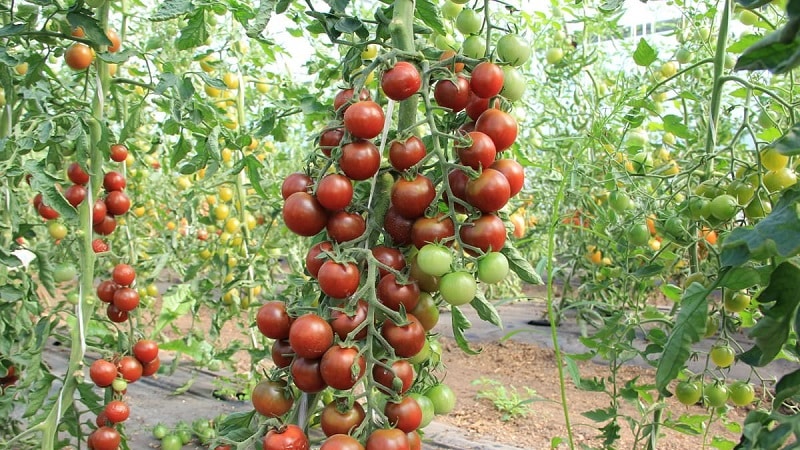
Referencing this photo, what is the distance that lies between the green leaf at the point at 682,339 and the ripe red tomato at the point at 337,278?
0.36 m

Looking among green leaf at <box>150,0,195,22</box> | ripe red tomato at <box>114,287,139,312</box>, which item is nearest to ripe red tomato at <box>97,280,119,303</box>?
ripe red tomato at <box>114,287,139,312</box>

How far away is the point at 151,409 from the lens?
108 inches

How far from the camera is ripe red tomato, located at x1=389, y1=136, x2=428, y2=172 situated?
79cm

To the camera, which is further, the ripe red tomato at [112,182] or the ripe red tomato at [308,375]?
the ripe red tomato at [112,182]

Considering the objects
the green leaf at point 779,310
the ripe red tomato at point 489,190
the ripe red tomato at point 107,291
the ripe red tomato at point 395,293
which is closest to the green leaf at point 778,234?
the green leaf at point 779,310

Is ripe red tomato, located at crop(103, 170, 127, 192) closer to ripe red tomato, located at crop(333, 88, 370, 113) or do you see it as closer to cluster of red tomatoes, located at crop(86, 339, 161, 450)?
cluster of red tomatoes, located at crop(86, 339, 161, 450)

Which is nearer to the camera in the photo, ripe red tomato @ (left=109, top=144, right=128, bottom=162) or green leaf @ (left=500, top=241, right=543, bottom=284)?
green leaf @ (left=500, top=241, right=543, bottom=284)

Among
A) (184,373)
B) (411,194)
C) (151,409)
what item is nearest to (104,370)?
(411,194)

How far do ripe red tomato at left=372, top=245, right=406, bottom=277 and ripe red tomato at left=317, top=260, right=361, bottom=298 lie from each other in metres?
0.06

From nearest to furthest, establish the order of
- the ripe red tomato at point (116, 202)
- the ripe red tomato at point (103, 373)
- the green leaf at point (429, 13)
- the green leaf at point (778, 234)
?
the green leaf at point (778, 234) → the green leaf at point (429, 13) → the ripe red tomato at point (103, 373) → the ripe red tomato at point (116, 202)

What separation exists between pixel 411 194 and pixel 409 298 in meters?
0.13

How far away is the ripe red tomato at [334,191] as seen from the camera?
75 cm

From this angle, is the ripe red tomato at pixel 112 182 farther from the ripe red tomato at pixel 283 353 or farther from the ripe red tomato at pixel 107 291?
the ripe red tomato at pixel 283 353

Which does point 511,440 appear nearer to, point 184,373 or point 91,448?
point 91,448
